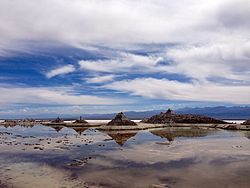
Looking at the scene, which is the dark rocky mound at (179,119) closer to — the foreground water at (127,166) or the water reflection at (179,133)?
the water reflection at (179,133)

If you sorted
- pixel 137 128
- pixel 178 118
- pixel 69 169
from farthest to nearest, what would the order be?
pixel 178 118 → pixel 137 128 → pixel 69 169

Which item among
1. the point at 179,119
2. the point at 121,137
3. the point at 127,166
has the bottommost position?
the point at 127,166

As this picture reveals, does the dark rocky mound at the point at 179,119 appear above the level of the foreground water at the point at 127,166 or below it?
above

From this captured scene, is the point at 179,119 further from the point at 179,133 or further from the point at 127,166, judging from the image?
the point at 127,166

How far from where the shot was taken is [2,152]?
40.7 meters

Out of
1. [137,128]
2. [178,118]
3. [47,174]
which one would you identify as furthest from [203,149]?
[178,118]

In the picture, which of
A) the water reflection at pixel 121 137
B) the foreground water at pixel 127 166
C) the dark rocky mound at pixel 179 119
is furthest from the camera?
the dark rocky mound at pixel 179 119

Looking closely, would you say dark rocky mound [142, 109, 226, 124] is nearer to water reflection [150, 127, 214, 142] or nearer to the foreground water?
water reflection [150, 127, 214, 142]

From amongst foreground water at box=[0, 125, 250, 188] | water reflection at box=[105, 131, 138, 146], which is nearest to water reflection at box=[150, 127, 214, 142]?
water reflection at box=[105, 131, 138, 146]

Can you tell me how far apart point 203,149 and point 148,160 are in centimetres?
1043

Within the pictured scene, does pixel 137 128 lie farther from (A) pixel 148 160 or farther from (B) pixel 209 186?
(B) pixel 209 186

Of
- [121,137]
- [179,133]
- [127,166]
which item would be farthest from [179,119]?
[127,166]

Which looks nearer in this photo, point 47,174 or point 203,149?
point 47,174

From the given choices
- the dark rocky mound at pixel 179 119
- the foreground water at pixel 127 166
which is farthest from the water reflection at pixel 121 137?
the dark rocky mound at pixel 179 119
